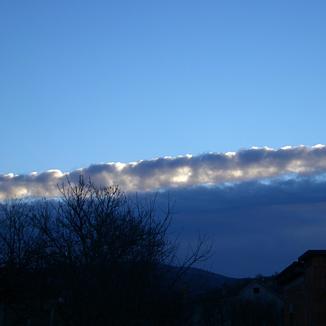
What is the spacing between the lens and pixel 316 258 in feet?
97.6

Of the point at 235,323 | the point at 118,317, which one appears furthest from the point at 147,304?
the point at 235,323

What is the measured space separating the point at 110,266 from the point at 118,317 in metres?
1.14

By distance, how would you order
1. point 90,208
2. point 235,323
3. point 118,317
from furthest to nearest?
point 235,323 < point 90,208 < point 118,317

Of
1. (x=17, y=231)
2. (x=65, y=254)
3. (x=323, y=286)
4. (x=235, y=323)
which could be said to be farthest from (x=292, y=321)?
(x=65, y=254)

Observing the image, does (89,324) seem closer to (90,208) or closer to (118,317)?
A: (118,317)

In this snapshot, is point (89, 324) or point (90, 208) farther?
point (90, 208)

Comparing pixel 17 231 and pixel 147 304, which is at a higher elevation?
pixel 17 231

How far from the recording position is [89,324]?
1598cm

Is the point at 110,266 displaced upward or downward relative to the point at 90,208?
downward

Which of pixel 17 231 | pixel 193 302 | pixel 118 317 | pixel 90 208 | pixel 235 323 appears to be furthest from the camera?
pixel 235 323

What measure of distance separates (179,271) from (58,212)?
6164 mm

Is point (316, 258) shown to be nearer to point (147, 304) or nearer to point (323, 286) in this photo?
point (323, 286)

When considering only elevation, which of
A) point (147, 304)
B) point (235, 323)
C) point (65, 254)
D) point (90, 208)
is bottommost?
point (235, 323)

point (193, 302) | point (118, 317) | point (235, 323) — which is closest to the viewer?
point (118, 317)
